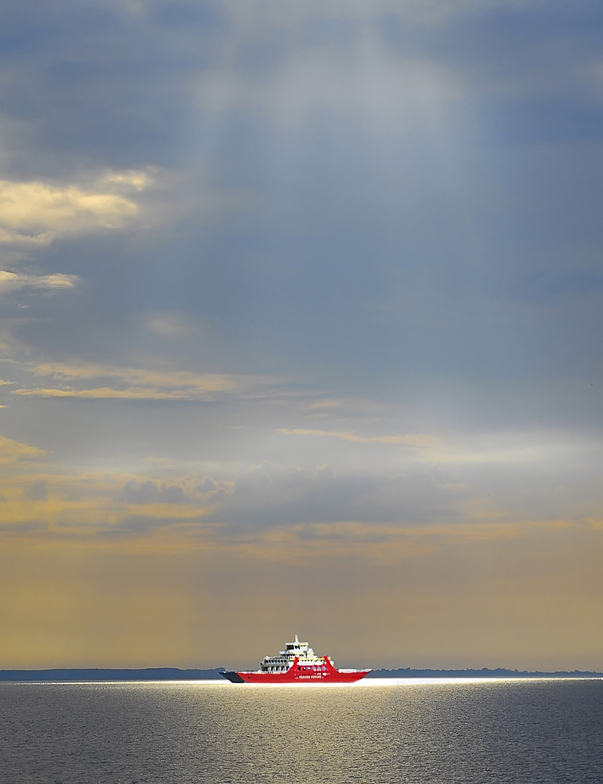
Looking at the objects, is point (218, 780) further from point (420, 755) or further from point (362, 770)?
point (420, 755)

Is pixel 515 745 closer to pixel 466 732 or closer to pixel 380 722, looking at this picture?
pixel 466 732

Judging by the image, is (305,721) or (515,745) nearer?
(515,745)

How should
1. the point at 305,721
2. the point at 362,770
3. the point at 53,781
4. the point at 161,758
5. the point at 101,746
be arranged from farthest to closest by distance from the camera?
1. the point at 305,721
2. the point at 101,746
3. the point at 161,758
4. the point at 362,770
5. the point at 53,781

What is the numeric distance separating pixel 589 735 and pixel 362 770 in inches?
2578

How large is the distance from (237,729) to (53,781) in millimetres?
76781

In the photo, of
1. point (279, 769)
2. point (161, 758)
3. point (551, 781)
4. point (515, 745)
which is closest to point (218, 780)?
point (279, 769)

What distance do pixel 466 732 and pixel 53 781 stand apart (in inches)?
3602

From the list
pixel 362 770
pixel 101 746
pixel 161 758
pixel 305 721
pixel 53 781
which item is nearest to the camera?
pixel 53 781

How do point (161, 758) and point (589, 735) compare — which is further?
point (589, 735)

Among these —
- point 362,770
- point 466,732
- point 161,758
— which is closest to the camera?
point 362,770

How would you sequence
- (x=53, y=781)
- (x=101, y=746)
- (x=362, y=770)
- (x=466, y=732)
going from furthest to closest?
(x=466, y=732)
(x=101, y=746)
(x=362, y=770)
(x=53, y=781)

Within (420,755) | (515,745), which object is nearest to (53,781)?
(420,755)

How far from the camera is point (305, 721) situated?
191375 millimetres

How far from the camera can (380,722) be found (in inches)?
7712
